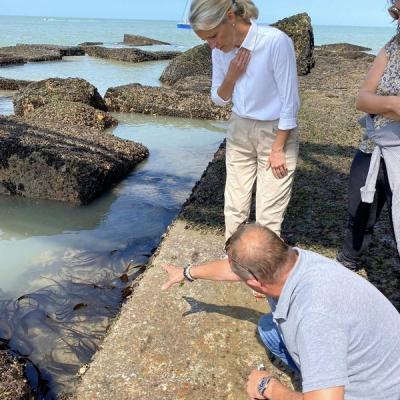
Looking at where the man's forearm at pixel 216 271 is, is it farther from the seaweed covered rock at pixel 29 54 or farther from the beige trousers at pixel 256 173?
the seaweed covered rock at pixel 29 54

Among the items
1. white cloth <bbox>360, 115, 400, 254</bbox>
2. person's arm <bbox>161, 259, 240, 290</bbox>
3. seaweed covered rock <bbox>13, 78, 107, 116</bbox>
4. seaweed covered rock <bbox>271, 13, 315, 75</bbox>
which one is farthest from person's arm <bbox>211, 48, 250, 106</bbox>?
seaweed covered rock <bbox>271, 13, 315, 75</bbox>

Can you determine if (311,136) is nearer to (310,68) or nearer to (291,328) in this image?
(291,328)

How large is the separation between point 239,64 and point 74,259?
7.96 feet

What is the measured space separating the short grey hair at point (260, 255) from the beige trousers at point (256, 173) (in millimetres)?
1212

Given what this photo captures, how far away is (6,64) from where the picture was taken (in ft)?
67.1

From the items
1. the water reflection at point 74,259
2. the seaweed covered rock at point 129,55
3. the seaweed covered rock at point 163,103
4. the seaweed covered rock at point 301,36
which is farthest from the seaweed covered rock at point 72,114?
the seaweed covered rock at point 129,55

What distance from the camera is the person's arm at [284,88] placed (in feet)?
8.27

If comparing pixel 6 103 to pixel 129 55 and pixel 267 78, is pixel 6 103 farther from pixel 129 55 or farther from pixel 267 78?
pixel 129 55

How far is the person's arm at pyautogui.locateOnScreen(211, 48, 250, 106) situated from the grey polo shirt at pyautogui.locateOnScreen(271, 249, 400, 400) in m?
1.29

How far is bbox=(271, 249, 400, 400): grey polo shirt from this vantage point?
150 centimetres

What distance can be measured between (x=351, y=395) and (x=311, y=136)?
578 centimetres

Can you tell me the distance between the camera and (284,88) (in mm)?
2574

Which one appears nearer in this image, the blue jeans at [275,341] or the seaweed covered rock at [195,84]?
the blue jeans at [275,341]

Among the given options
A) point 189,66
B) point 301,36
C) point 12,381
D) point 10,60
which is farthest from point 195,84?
point 12,381
